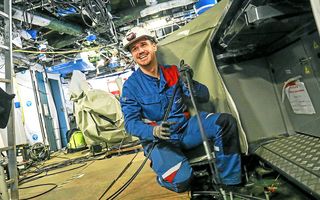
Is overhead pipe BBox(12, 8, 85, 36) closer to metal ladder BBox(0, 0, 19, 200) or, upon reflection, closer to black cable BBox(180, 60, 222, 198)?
metal ladder BBox(0, 0, 19, 200)

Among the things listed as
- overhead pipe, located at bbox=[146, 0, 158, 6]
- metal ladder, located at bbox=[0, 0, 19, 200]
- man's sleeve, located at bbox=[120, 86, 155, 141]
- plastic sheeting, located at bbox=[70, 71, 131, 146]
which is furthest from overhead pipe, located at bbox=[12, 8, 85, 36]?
man's sleeve, located at bbox=[120, 86, 155, 141]

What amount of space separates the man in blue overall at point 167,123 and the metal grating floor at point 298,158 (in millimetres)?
242

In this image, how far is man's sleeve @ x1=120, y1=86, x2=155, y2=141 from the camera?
1.77 m

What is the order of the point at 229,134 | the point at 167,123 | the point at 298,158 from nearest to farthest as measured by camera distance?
the point at 298,158 < the point at 167,123 < the point at 229,134

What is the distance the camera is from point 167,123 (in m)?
1.61

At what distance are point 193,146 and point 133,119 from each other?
1.61 ft

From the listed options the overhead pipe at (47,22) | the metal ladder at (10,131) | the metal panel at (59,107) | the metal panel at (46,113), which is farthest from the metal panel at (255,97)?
the metal panel at (59,107)

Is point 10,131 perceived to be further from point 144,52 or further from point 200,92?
point 200,92

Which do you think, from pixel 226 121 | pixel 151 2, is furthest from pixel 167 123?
pixel 151 2

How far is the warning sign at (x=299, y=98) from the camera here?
5.45ft

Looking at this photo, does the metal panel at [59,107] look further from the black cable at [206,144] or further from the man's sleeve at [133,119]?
the black cable at [206,144]

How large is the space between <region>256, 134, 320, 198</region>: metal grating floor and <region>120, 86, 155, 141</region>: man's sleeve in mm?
794

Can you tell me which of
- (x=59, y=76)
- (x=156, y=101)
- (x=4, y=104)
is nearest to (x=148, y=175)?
(x=156, y=101)

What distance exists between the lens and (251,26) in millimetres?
1333
